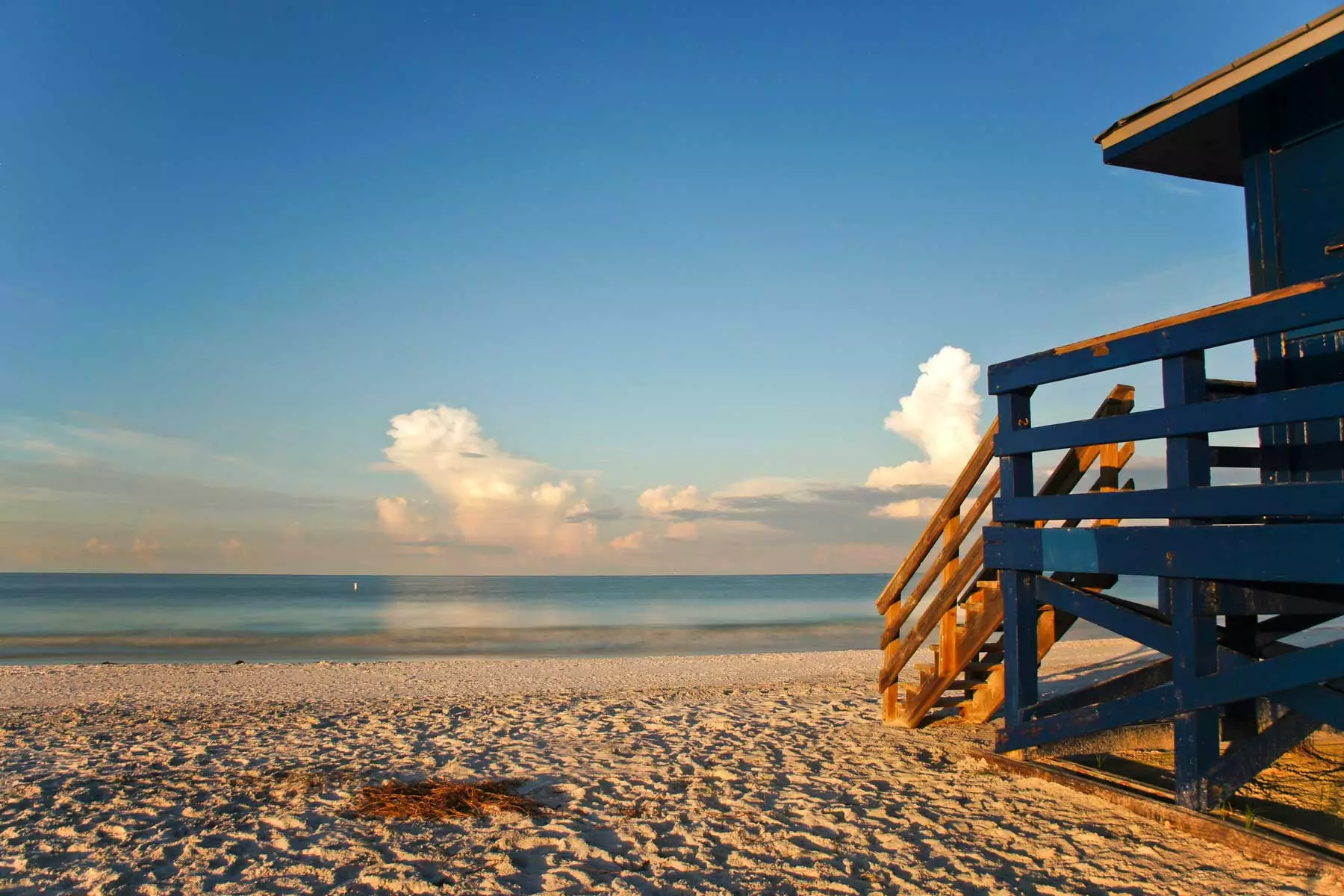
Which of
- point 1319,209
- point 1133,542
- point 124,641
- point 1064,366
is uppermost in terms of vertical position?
point 1319,209

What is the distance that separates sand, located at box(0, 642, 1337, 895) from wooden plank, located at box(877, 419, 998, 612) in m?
1.36

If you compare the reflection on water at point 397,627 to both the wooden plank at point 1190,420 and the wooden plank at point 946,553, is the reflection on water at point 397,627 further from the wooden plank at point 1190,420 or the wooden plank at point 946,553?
the wooden plank at point 1190,420

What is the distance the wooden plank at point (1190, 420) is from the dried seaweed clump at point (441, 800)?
13.2ft

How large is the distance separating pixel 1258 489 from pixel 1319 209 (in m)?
1.92

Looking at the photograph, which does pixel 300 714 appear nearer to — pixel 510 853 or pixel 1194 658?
pixel 510 853

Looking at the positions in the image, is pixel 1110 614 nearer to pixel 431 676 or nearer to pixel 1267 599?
pixel 1267 599

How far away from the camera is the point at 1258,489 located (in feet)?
14.1

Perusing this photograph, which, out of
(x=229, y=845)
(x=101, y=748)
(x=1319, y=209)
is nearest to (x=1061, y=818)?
(x=1319, y=209)

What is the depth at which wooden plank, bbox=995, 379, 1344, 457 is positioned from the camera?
4035 mm

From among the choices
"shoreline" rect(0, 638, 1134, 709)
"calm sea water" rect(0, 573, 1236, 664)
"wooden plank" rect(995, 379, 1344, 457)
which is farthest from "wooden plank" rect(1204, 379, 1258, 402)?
"calm sea water" rect(0, 573, 1236, 664)

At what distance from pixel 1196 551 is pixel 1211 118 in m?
2.84

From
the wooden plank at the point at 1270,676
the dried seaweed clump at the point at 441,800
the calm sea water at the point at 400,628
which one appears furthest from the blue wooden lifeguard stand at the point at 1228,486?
the calm sea water at the point at 400,628

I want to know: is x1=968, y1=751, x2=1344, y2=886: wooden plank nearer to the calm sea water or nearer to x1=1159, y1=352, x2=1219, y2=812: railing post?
x1=1159, y1=352, x2=1219, y2=812: railing post

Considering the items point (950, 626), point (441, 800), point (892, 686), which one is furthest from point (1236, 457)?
point (441, 800)
